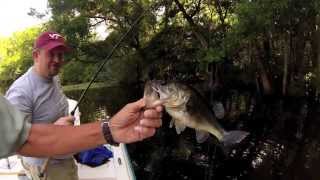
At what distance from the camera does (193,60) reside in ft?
77.8

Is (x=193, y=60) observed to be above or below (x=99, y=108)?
above

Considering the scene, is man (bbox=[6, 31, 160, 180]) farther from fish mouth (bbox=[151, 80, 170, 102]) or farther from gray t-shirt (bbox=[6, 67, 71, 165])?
fish mouth (bbox=[151, 80, 170, 102])

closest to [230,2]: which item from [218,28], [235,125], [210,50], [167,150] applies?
[218,28]

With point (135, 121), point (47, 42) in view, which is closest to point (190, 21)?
point (47, 42)

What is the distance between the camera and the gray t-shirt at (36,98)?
363cm

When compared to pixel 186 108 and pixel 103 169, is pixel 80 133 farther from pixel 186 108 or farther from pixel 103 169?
pixel 103 169

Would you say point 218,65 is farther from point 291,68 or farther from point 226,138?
point 226,138

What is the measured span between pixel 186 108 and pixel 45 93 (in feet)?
5.52

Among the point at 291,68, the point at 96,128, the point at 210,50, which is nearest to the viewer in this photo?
the point at 96,128

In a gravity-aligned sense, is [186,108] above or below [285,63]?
above

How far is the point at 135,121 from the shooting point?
6.93 ft

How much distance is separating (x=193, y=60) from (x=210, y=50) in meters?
3.50

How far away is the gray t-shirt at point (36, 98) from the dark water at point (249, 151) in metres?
4.46

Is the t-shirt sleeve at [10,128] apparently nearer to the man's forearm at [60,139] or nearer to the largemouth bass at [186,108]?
the man's forearm at [60,139]
